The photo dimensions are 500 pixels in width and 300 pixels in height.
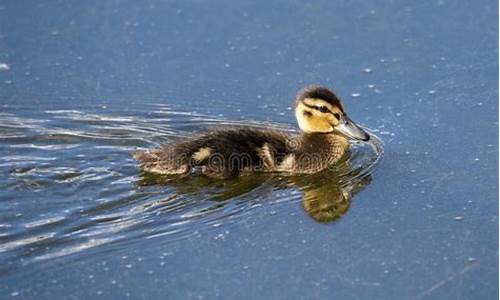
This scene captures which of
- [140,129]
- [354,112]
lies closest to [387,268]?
[354,112]

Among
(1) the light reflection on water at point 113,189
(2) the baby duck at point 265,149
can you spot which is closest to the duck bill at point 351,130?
(2) the baby duck at point 265,149

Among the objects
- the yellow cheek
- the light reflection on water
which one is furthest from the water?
the yellow cheek

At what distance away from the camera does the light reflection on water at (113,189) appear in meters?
3.94

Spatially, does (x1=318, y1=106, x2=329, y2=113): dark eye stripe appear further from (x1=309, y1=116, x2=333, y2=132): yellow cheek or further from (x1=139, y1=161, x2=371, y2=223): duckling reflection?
(x1=139, y1=161, x2=371, y2=223): duckling reflection

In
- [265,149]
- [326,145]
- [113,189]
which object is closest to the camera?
[113,189]

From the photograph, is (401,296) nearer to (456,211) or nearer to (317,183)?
(456,211)

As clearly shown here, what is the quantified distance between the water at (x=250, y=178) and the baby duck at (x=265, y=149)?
0.25 feet

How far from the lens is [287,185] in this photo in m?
4.41

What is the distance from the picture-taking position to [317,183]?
4441 millimetres

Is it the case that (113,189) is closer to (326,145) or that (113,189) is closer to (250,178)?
(250,178)

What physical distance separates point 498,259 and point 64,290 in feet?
4.72

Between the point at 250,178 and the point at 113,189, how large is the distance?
562 millimetres

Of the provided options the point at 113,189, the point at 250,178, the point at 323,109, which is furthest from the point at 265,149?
the point at 113,189

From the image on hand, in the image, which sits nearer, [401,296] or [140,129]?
[401,296]
